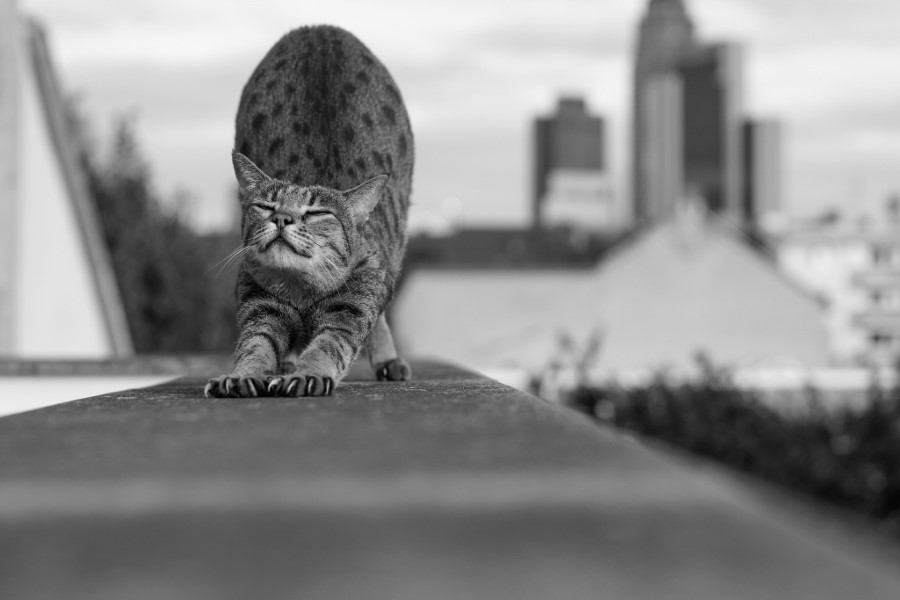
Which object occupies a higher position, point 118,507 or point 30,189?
point 30,189

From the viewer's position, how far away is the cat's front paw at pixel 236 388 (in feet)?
7.77

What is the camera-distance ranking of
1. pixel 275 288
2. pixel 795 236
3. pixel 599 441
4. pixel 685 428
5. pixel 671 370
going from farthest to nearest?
pixel 795 236 < pixel 671 370 < pixel 685 428 < pixel 275 288 < pixel 599 441

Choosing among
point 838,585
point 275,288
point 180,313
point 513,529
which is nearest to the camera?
point 838,585

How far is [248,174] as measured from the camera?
107 inches

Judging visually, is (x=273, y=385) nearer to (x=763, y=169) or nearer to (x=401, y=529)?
(x=401, y=529)

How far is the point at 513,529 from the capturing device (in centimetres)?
98

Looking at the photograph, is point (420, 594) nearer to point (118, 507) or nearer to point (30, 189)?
point (118, 507)

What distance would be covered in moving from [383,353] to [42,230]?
29.7 ft

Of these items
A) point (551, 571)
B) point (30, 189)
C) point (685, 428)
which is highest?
point (30, 189)

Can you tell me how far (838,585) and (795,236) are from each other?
1966 inches

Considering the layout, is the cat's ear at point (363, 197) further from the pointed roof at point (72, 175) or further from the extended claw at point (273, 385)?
the pointed roof at point (72, 175)

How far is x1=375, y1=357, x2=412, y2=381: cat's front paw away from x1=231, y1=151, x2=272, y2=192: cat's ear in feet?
2.77

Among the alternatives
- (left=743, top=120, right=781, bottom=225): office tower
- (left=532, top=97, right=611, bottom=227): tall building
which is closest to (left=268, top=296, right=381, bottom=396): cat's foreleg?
(left=743, top=120, right=781, bottom=225): office tower

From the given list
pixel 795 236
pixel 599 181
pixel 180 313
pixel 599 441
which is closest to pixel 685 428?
pixel 599 441
